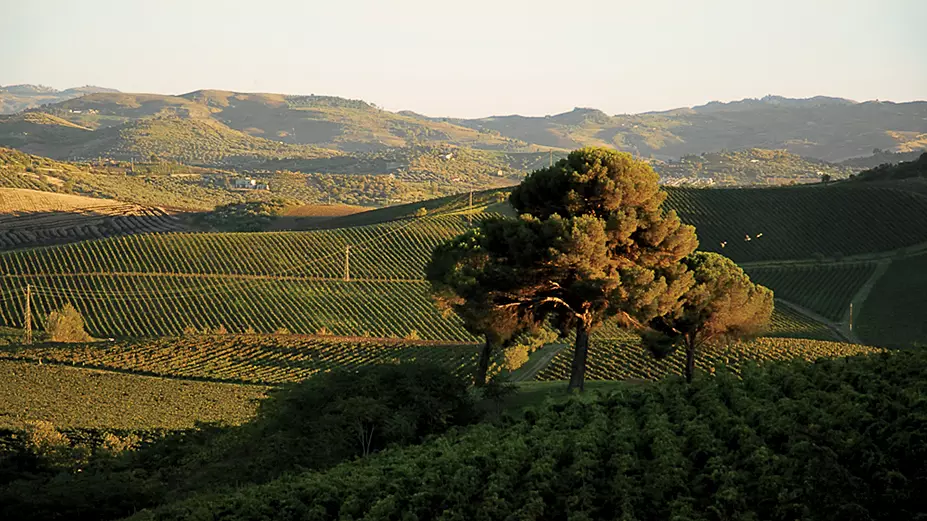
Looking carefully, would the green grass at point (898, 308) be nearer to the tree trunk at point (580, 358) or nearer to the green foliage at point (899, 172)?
the green foliage at point (899, 172)

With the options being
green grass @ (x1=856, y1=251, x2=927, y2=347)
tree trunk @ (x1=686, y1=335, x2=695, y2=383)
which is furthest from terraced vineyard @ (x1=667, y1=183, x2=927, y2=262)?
tree trunk @ (x1=686, y1=335, x2=695, y2=383)

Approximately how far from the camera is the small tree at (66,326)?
5394 centimetres

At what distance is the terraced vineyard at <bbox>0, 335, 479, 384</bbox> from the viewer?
149 ft

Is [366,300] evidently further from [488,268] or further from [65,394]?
[488,268]

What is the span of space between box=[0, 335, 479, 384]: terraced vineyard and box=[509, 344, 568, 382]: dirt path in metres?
2.57

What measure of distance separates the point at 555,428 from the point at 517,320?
852cm

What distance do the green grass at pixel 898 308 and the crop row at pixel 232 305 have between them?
82.8ft

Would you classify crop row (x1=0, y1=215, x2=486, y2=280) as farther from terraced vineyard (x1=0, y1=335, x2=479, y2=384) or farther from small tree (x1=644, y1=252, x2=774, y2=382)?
small tree (x1=644, y1=252, x2=774, y2=382)

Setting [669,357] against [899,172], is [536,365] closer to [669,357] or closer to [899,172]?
[669,357]

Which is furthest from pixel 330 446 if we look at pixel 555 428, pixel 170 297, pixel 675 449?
pixel 170 297

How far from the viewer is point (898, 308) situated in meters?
58.6

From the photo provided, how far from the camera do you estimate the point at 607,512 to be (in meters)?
12.2

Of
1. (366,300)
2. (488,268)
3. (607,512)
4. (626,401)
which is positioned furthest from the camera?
(366,300)

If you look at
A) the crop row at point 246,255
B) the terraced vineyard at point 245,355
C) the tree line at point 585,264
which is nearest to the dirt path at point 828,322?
the terraced vineyard at point 245,355
